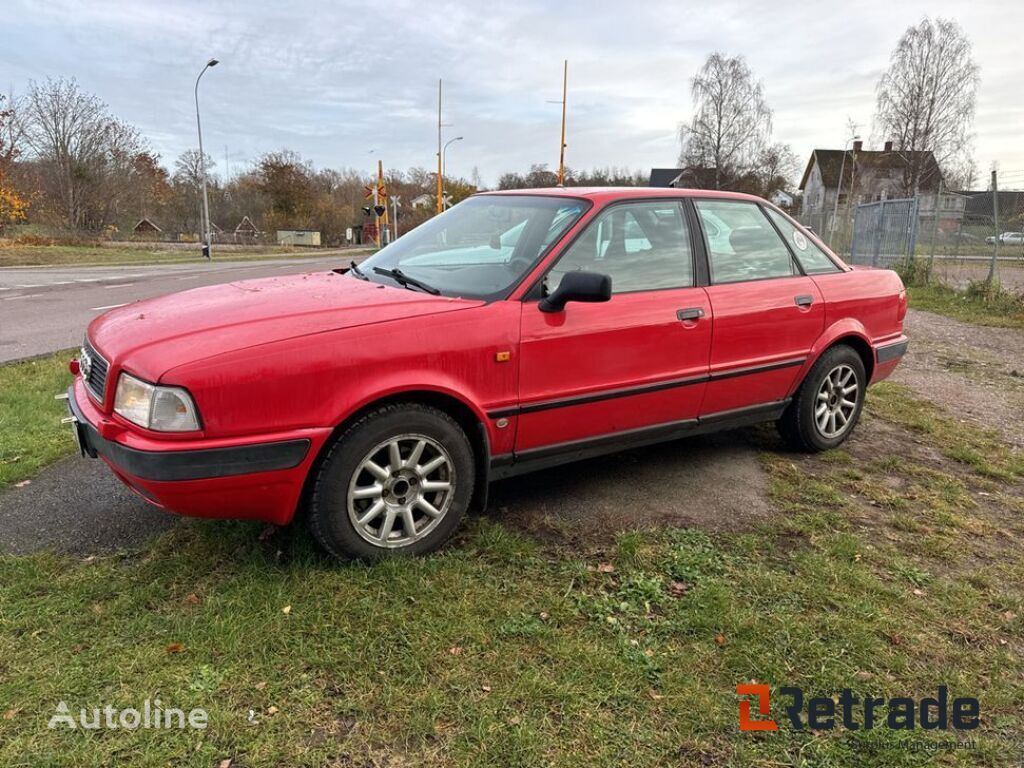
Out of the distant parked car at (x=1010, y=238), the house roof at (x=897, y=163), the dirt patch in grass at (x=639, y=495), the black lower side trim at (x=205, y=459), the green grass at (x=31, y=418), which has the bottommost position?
the dirt patch in grass at (x=639, y=495)

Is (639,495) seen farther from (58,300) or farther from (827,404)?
(58,300)

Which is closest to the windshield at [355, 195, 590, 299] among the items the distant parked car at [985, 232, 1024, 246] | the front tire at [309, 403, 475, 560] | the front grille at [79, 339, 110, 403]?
the front tire at [309, 403, 475, 560]

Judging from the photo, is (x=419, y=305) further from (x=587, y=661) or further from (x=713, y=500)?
(x=713, y=500)

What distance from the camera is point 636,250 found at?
3754 millimetres

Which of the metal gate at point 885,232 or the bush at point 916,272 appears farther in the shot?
the metal gate at point 885,232

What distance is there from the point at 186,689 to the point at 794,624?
7.24 feet

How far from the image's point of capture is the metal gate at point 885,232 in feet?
53.6

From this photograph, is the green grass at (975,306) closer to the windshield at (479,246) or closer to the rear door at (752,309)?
the rear door at (752,309)

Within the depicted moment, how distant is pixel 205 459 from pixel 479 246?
1890 mm

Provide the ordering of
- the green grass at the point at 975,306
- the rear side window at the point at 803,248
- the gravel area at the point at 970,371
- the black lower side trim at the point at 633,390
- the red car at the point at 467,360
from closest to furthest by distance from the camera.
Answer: the red car at the point at 467,360, the black lower side trim at the point at 633,390, the rear side window at the point at 803,248, the gravel area at the point at 970,371, the green grass at the point at 975,306

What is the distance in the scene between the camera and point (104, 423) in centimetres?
270

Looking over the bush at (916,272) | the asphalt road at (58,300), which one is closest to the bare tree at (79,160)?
the asphalt road at (58,300)

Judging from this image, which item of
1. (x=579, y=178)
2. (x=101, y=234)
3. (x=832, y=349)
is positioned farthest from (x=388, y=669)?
(x=579, y=178)

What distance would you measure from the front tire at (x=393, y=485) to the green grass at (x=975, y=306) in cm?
1123
